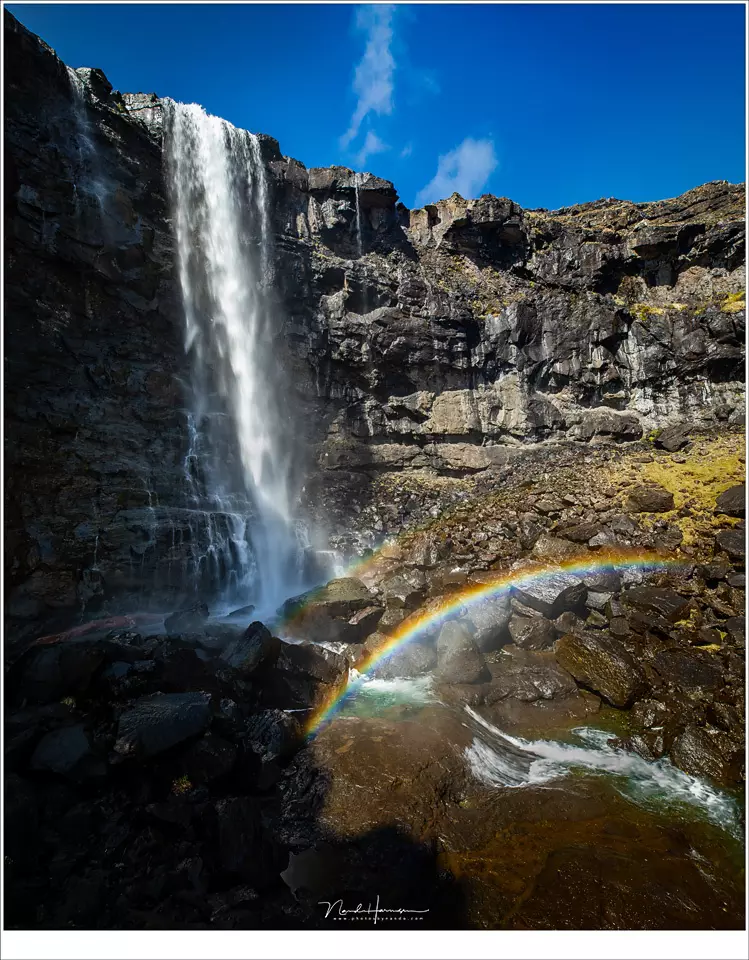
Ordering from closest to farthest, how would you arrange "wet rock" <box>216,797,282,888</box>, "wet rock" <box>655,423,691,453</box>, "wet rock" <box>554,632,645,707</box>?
"wet rock" <box>216,797,282,888</box> < "wet rock" <box>554,632,645,707</box> < "wet rock" <box>655,423,691,453</box>

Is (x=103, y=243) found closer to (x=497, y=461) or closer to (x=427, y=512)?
(x=427, y=512)

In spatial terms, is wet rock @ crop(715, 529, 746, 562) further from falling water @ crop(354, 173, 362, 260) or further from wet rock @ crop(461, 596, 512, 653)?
falling water @ crop(354, 173, 362, 260)

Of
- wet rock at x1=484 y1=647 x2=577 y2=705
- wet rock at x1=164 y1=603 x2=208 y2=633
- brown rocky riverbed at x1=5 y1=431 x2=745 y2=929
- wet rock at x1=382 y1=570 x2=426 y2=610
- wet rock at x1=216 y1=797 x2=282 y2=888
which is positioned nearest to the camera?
brown rocky riverbed at x1=5 y1=431 x2=745 y2=929

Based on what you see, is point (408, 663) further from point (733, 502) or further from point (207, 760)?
point (733, 502)

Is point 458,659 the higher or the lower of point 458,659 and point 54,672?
the lower

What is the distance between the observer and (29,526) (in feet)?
49.3

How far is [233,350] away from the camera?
2564cm

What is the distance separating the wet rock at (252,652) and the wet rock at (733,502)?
1537 centimetres

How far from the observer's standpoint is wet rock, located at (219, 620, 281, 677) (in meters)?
10.9

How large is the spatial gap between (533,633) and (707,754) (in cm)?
486

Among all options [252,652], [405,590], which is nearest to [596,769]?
[252,652]

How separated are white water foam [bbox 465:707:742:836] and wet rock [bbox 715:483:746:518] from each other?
971cm

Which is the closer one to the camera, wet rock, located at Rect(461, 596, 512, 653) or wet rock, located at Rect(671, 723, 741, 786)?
wet rock, located at Rect(671, 723, 741, 786)

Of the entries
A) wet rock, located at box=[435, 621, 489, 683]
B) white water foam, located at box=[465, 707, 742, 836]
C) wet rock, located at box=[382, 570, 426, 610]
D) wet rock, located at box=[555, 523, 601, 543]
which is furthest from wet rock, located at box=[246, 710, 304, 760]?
wet rock, located at box=[555, 523, 601, 543]
